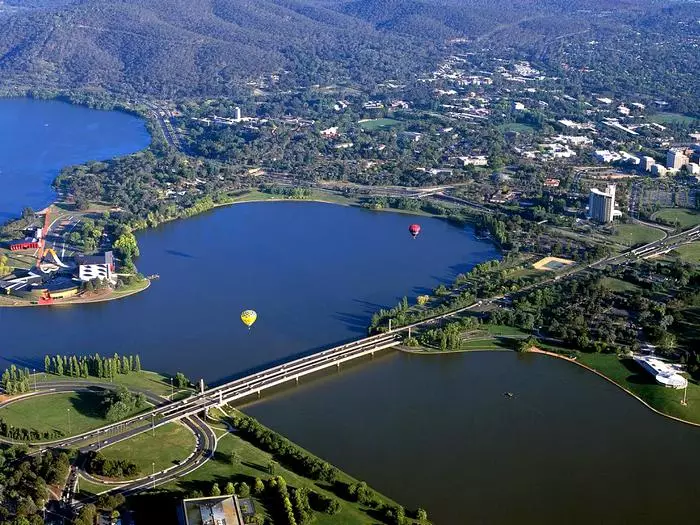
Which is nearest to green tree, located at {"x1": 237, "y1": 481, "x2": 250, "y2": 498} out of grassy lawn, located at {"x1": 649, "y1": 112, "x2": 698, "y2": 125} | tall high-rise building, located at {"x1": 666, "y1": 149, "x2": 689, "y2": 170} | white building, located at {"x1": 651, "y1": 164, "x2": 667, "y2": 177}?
white building, located at {"x1": 651, "y1": 164, "x2": 667, "y2": 177}

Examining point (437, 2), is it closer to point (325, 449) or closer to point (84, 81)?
point (84, 81)

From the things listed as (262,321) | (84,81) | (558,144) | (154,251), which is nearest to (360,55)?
(84,81)

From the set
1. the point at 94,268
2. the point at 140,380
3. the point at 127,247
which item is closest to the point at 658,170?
the point at 127,247

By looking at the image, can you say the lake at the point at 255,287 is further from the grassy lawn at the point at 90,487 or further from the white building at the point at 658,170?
the white building at the point at 658,170

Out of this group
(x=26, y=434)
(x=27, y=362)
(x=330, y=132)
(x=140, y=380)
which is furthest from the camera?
(x=330, y=132)

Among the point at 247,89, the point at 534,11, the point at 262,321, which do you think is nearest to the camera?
the point at 262,321

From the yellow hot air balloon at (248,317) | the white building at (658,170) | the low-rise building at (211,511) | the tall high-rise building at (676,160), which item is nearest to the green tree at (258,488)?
the low-rise building at (211,511)

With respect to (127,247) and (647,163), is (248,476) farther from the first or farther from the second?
(647,163)

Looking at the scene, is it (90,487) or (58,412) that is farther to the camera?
(58,412)

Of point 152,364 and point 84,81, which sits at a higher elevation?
point 84,81
